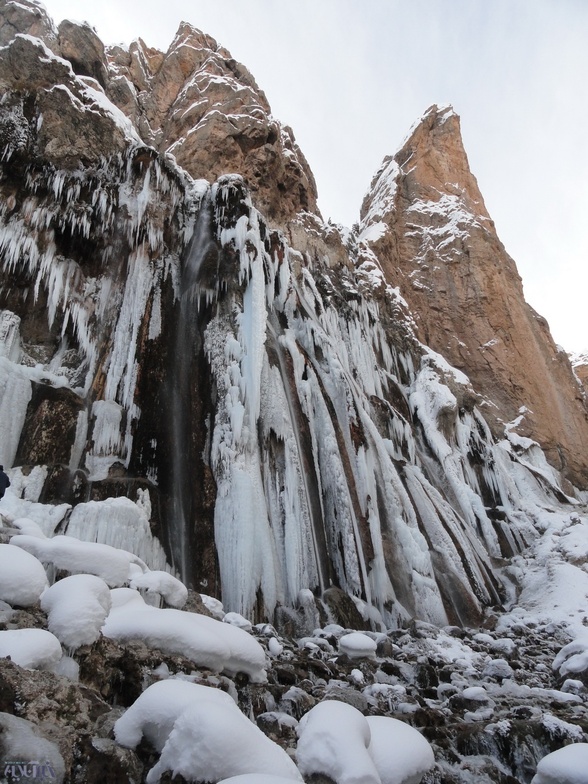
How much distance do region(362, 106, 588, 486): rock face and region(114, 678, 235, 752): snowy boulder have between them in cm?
2711

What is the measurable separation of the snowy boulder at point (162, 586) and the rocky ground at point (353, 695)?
564mm

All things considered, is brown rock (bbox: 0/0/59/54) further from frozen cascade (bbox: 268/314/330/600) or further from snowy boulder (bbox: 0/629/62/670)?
snowy boulder (bbox: 0/629/62/670)

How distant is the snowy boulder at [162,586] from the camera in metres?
5.07

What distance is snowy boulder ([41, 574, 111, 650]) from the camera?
348 cm

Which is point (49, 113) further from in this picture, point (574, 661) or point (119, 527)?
point (574, 661)

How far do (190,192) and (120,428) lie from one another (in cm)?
815

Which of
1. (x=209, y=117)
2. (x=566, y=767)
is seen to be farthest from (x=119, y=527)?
(x=209, y=117)

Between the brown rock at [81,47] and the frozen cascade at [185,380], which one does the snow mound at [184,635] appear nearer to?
the frozen cascade at [185,380]

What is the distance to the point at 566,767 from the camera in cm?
359

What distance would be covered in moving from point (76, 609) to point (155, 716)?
110 cm

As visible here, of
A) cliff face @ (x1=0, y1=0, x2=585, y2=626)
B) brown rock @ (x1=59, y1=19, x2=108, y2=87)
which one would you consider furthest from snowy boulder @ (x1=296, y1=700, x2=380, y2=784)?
brown rock @ (x1=59, y1=19, x2=108, y2=87)

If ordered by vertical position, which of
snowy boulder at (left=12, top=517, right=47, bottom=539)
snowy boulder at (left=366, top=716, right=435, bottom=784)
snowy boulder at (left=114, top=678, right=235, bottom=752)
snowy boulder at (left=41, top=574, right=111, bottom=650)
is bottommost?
snowy boulder at (left=366, top=716, right=435, bottom=784)

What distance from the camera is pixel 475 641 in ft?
33.7

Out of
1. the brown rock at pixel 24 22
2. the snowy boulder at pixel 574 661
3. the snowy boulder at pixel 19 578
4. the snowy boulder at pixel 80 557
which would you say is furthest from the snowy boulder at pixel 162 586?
the brown rock at pixel 24 22
